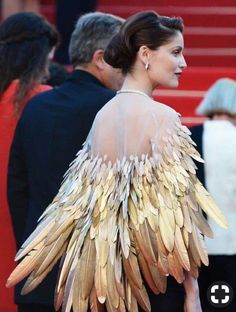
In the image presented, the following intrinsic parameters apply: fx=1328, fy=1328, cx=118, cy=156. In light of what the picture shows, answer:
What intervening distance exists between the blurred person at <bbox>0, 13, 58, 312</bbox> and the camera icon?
93 cm

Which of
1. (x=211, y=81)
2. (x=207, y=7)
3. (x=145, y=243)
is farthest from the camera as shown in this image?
(x=207, y=7)

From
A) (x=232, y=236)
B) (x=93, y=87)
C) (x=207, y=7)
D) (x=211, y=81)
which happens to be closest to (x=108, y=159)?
(x=93, y=87)

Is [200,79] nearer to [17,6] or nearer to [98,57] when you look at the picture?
[17,6]

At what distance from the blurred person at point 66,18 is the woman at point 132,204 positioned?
4813 millimetres

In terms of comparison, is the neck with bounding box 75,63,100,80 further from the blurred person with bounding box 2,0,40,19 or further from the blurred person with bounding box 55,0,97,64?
the blurred person with bounding box 2,0,40,19

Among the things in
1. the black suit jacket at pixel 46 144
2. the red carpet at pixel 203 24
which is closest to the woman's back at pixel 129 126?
the black suit jacket at pixel 46 144

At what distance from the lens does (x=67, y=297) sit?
4.57m

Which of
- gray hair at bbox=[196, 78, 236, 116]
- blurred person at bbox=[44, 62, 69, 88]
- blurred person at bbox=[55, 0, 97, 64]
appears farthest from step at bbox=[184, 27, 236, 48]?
gray hair at bbox=[196, 78, 236, 116]

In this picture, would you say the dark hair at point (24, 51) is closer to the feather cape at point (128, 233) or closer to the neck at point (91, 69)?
the neck at point (91, 69)

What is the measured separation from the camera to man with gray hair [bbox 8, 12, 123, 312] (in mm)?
5293

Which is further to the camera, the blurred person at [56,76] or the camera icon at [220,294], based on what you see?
the blurred person at [56,76]

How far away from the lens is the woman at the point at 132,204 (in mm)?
4496

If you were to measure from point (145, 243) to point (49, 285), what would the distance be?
2.78 ft

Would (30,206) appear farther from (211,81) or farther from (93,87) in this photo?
(211,81)
